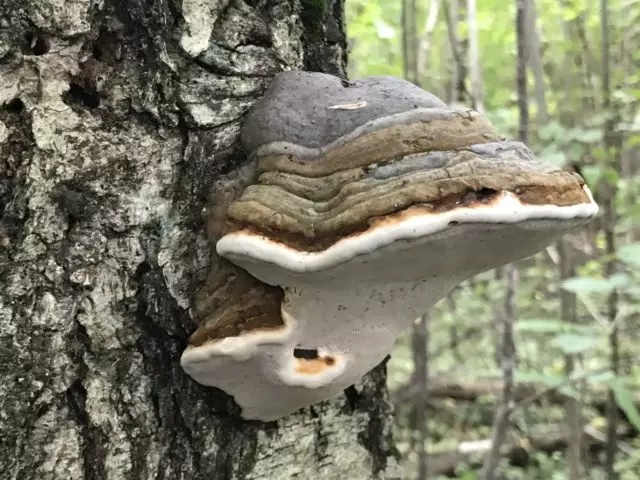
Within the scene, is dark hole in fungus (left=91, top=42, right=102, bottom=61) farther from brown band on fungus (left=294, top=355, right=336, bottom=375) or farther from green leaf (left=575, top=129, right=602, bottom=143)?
green leaf (left=575, top=129, right=602, bottom=143)

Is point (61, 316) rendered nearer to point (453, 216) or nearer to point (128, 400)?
point (128, 400)

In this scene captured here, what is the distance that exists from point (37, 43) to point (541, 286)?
26.5ft

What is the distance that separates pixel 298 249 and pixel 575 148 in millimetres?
3112

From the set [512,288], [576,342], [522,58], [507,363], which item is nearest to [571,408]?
[507,363]

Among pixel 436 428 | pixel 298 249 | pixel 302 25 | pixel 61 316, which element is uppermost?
pixel 302 25

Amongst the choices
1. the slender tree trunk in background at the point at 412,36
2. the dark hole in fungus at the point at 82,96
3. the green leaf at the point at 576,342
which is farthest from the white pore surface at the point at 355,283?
the slender tree trunk in background at the point at 412,36

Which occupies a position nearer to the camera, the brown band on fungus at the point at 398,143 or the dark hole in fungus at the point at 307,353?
the brown band on fungus at the point at 398,143

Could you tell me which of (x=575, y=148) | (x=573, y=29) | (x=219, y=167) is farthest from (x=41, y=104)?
(x=573, y=29)

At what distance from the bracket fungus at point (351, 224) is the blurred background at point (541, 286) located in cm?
174

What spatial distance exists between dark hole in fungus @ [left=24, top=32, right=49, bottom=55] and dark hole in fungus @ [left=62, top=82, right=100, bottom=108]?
0.08 metres

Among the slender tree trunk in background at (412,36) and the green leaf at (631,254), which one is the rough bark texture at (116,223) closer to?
the green leaf at (631,254)

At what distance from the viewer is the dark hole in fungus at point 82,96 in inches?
45.3

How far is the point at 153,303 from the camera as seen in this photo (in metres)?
1.20

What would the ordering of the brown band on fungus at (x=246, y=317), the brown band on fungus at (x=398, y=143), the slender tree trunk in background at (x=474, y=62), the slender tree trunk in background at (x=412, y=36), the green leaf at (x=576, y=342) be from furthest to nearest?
the slender tree trunk in background at (x=412, y=36) < the slender tree trunk in background at (x=474, y=62) < the green leaf at (x=576, y=342) < the brown band on fungus at (x=246, y=317) < the brown band on fungus at (x=398, y=143)
